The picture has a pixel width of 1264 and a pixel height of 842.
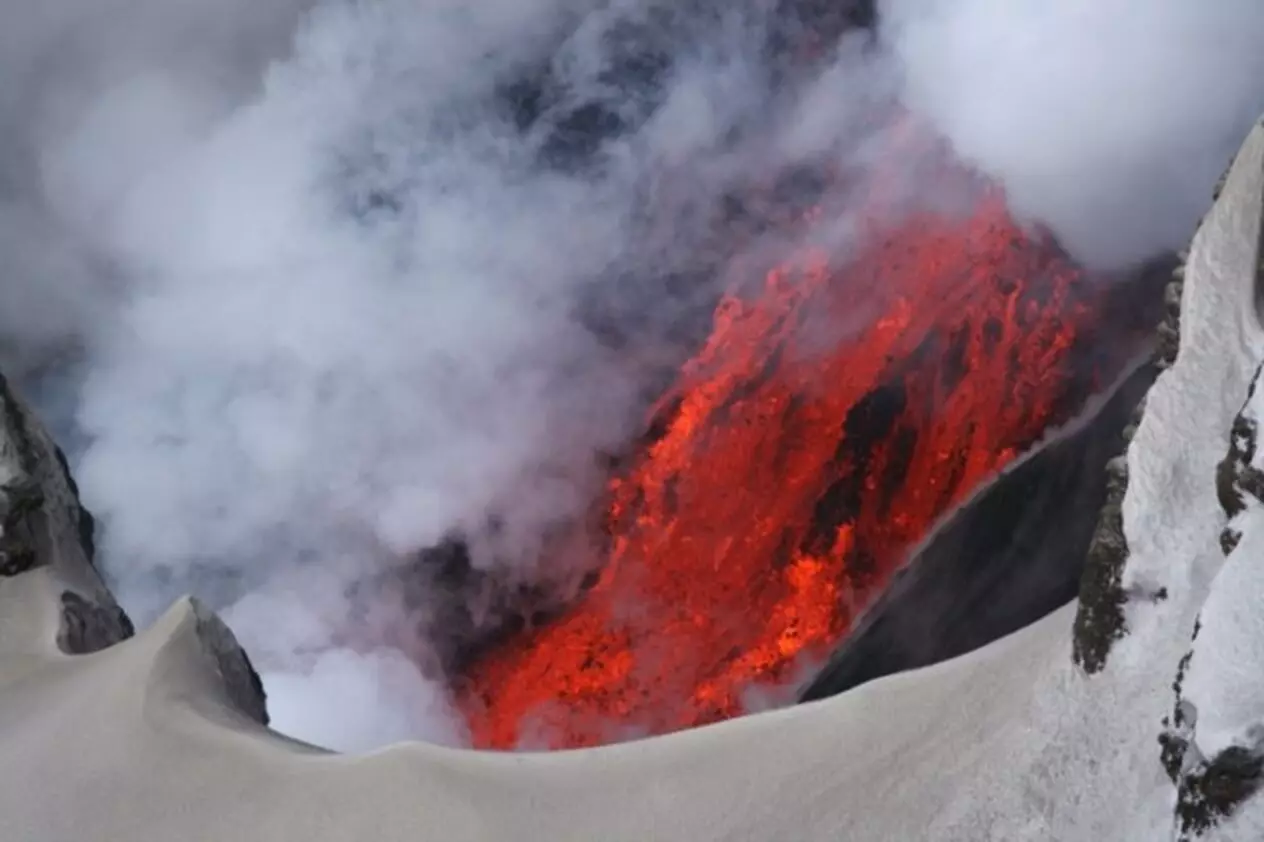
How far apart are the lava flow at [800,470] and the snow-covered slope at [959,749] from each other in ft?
22.0

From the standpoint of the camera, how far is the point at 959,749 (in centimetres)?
356

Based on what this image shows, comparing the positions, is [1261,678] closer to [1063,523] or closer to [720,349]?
[1063,523]

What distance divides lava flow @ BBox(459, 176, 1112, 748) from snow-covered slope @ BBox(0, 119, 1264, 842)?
6.70 meters

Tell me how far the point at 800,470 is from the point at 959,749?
802 centimetres

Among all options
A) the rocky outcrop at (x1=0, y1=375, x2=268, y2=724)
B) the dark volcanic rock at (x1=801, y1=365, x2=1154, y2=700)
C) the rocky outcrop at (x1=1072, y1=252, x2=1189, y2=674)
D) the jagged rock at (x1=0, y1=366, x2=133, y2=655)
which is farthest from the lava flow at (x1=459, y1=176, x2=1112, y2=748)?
the rocky outcrop at (x1=1072, y1=252, x2=1189, y2=674)

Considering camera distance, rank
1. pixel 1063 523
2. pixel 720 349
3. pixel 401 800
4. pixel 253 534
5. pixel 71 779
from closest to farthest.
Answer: pixel 401 800
pixel 71 779
pixel 1063 523
pixel 720 349
pixel 253 534

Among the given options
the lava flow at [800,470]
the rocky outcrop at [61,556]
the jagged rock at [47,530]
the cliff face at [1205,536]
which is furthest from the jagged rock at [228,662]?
the lava flow at [800,470]

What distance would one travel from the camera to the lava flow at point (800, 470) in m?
10.8

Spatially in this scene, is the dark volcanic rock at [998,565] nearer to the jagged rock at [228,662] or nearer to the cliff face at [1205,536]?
the jagged rock at [228,662]

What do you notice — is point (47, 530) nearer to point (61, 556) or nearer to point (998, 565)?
point (61, 556)

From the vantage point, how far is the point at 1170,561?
3289 millimetres

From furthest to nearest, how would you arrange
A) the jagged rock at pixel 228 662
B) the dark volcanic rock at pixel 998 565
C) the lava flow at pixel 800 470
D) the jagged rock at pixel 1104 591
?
the lava flow at pixel 800 470 < the dark volcanic rock at pixel 998 565 < the jagged rock at pixel 228 662 < the jagged rock at pixel 1104 591

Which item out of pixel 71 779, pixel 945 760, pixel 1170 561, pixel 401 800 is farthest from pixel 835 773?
pixel 71 779

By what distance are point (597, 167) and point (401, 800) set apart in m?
11.8
